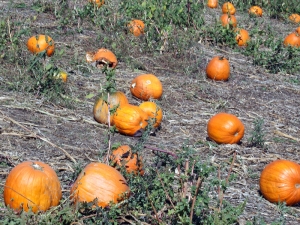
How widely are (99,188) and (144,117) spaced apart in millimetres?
2032

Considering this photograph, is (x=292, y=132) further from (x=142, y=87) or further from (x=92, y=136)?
(x=92, y=136)

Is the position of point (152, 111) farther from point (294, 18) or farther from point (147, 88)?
point (294, 18)

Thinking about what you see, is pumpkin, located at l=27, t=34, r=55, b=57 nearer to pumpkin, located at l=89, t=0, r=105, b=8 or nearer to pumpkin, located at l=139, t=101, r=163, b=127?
pumpkin, located at l=139, t=101, r=163, b=127

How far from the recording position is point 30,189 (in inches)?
160

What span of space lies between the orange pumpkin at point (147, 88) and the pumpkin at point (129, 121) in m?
1.10

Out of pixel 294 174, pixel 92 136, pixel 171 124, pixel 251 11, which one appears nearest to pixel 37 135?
pixel 92 136

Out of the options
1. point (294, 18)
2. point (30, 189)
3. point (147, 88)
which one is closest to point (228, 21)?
point (294, 18)

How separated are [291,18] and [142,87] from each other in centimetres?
713

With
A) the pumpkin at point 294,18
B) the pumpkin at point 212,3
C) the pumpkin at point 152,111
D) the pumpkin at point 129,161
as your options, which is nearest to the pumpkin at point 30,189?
the pumpkin at point 129,161

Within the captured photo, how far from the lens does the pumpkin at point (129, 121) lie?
607 centimetres

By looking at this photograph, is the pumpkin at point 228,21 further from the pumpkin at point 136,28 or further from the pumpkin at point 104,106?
the pumpkin at point 104,106

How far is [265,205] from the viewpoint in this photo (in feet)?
16.5

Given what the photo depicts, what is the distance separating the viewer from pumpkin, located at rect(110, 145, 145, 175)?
4742 millimetres

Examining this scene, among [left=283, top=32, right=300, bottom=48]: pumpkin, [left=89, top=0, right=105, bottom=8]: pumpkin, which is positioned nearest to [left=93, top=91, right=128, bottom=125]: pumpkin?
[left=89, top=0, right=105, bottom=8]: pumpkin
